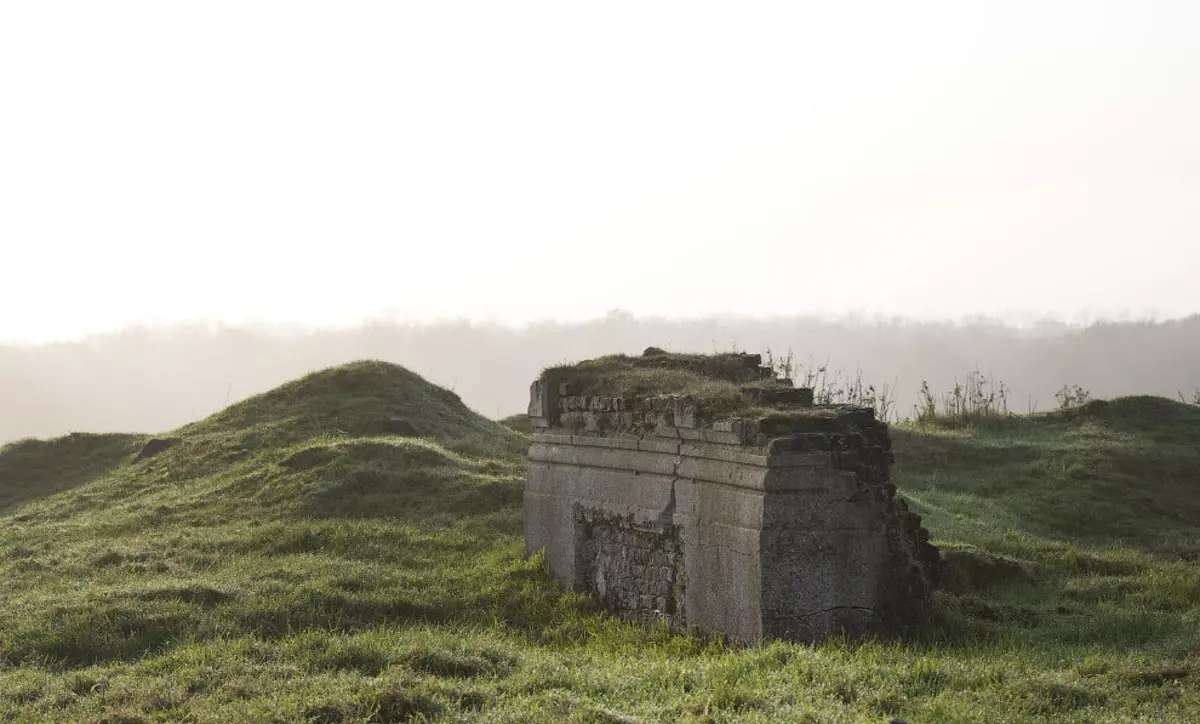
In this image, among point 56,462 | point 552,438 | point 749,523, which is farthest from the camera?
point 56,462

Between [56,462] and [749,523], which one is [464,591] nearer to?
[749,523]

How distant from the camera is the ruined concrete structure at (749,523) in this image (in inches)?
343

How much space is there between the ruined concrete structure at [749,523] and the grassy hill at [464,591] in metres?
0.39

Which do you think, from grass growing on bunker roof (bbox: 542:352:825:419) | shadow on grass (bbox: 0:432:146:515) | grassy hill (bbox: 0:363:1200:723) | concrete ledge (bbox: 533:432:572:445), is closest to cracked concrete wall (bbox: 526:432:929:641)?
grassy hill (bbox: 0:363:1200:723)

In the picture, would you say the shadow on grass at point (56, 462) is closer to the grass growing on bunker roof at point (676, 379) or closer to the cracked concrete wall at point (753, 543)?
the grass growing on bunker roof at point (676, 379)

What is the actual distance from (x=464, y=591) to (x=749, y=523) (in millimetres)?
4076

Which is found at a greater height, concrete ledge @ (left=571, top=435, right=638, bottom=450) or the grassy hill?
concrete ledge @ (left=571, top=435, right=638, bottom=450)

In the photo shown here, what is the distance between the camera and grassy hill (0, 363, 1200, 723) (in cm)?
716

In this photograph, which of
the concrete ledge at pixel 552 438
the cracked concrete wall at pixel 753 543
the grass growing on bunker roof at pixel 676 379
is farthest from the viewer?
the concrete ledge at pixel 552 438

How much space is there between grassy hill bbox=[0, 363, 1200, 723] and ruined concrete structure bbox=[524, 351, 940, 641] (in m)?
0.39

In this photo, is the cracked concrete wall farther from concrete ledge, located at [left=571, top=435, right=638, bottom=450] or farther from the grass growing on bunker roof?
the grass growing on bunker roof

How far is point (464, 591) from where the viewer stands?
1177cm

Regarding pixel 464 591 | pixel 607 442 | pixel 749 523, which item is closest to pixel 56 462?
pixel 464 591

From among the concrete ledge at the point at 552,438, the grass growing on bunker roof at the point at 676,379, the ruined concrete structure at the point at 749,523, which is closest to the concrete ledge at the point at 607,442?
the ruined concrete structure at the point at 749,523
